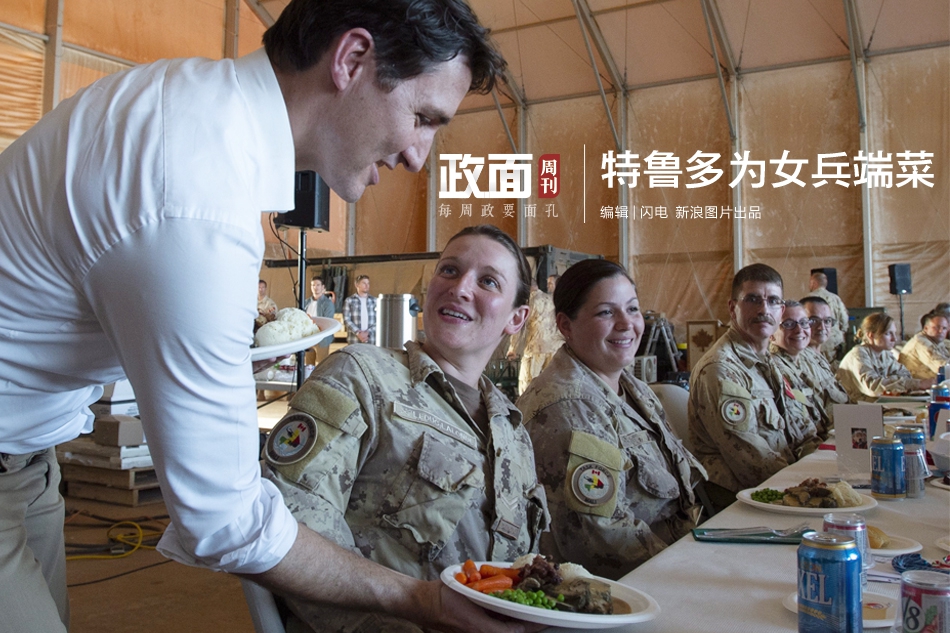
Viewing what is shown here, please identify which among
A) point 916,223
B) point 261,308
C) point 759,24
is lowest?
point 261,308

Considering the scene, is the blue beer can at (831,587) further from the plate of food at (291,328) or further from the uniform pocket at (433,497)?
the plate of food at (291,328)

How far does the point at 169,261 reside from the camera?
714 millimetres

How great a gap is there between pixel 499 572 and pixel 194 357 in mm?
559

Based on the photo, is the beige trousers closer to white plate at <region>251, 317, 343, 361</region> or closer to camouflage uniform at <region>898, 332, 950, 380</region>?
white plate at <region>251, 317, 343, 361</region>

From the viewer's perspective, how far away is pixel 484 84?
46.5 inches

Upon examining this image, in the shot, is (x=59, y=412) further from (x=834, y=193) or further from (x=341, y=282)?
(x=834, y=193)

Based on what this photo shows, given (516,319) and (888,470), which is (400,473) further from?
(888,470)

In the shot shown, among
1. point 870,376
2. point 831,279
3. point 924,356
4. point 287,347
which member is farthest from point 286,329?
point 831,279

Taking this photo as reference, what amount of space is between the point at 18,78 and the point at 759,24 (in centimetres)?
1089

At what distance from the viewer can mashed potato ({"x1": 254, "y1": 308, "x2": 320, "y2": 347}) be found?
1.83 m

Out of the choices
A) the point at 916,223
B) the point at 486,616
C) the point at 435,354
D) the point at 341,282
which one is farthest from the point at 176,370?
the point at 916,223

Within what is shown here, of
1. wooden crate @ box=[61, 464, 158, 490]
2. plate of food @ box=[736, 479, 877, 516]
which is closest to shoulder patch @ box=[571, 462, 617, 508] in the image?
plate of food @ box=[736, 479, 877, 516]

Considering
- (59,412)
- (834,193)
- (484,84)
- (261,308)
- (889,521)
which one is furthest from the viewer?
(834,193)

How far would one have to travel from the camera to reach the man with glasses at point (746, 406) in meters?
2.93
